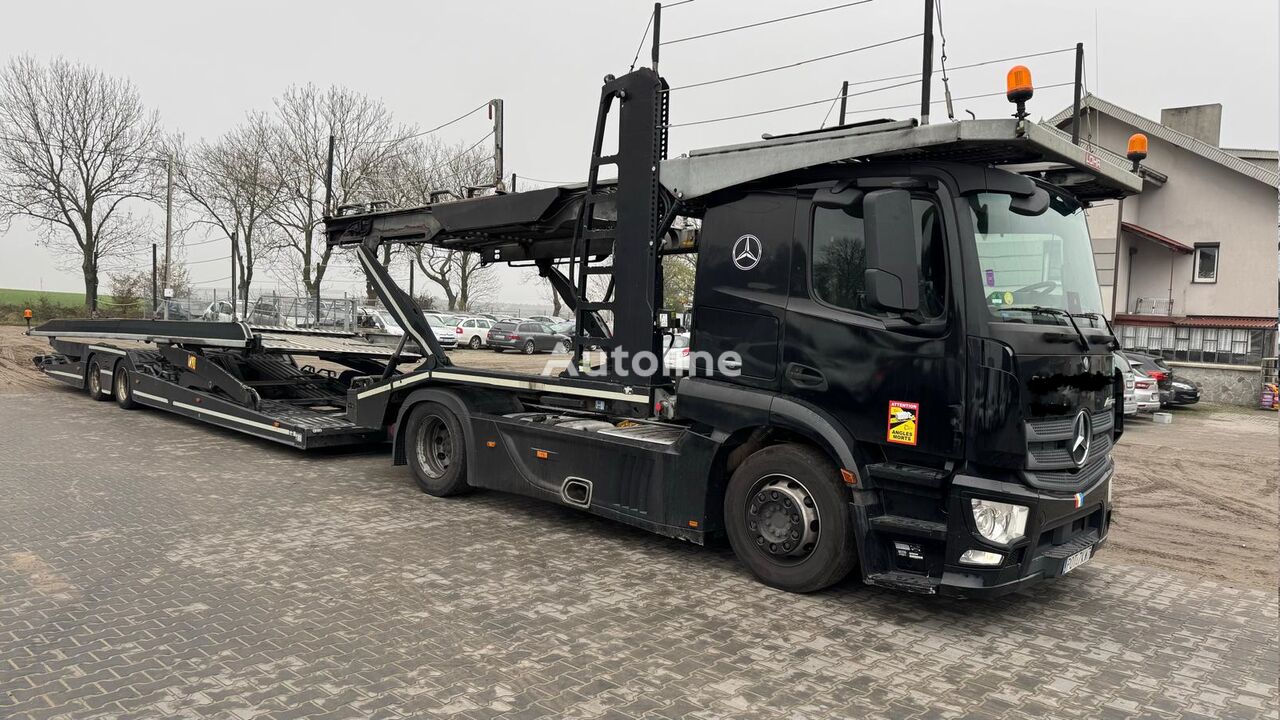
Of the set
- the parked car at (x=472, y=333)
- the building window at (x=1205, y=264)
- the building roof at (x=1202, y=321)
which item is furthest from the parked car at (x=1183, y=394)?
the parked car at (x=472, y=333)

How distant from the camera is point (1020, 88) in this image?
452 centimetres

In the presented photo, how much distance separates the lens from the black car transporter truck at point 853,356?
14.8 ft

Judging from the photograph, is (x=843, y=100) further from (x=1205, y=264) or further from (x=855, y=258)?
(x=1205, y=264)

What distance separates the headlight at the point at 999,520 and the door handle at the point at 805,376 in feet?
3.71

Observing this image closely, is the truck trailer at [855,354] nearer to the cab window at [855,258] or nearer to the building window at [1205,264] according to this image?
the cab window at [855,258]

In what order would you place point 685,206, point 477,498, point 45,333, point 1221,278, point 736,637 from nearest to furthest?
point 736,637, point 685,206, point 477,498, point 45,333, point 1221,278

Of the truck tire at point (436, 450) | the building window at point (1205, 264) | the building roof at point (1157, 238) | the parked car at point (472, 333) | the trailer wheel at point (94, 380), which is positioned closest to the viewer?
the truck tire at point (436, 450)

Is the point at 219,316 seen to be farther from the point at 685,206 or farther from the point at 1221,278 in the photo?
the point at 1221,278

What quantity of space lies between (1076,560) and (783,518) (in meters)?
1.74

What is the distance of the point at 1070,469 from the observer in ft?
15.5

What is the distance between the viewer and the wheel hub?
5.11 m

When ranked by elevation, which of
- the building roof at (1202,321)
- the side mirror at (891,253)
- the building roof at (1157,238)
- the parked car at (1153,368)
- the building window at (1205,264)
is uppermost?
the building roof at (1157,238)

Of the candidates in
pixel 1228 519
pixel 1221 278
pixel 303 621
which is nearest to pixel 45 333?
pixel 303 621

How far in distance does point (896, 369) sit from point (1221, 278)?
29.8 metres
